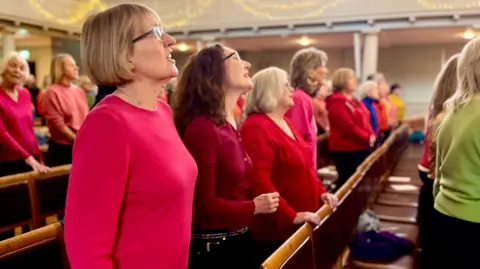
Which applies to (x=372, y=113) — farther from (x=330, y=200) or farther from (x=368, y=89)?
(x=330, y=200)

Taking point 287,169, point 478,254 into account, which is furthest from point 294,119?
point 478,254

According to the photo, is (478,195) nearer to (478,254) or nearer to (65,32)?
(478,254)

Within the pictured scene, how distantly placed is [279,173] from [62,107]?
7.78 ft

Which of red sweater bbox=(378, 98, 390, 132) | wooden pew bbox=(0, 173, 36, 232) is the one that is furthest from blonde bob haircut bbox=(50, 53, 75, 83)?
red sweater bbox=(378, 98, 390, 132)

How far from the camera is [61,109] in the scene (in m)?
4.04

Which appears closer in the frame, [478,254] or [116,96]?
[116,96]

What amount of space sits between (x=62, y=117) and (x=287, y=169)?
2.39 meters

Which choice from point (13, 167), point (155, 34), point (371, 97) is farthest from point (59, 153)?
point (371, 97)

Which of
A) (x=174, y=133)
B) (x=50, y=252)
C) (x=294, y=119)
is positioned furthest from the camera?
(x=294, y=119)

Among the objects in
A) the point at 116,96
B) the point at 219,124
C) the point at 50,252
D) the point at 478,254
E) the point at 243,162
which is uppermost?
the point at 116,96

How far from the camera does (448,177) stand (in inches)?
80.7

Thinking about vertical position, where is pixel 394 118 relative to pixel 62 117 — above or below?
below

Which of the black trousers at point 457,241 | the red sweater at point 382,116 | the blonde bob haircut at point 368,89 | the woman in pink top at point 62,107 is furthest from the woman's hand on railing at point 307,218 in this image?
the red sweater at point 382,116

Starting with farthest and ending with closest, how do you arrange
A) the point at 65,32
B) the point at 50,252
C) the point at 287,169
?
the point at 65,32, the point at 287,169, the point at 50,252
